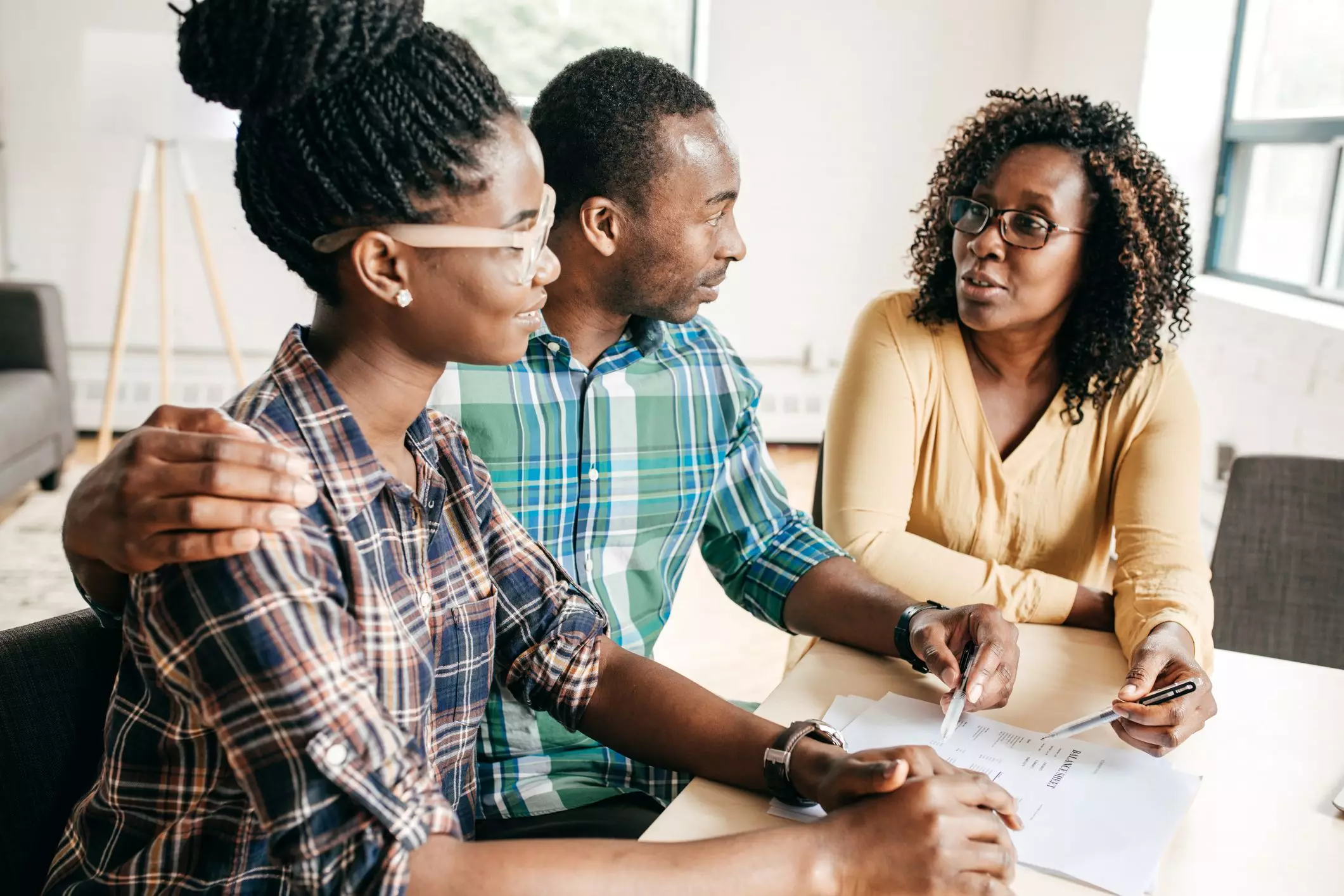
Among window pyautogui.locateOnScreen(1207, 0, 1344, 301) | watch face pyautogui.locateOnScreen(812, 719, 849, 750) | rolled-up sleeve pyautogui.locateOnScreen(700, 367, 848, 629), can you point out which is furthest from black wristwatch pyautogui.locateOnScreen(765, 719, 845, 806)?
window pyautogui.locateOnScreen(1207, 0, 1344, 301)

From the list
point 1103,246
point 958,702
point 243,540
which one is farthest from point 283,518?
point 1103,246

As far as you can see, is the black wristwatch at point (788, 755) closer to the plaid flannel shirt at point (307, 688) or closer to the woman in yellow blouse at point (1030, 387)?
the plaid flannel shirt at point (307, 688)

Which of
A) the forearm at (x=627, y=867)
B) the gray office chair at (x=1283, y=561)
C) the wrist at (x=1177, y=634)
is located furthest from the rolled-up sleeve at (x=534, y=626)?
the gray office chair at (x=1283, y=561)

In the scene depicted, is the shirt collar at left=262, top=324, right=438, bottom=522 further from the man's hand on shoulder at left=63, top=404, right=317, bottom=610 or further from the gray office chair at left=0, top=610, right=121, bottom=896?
→ the gray office chair at left=0, top=610, right=121, bottom=896

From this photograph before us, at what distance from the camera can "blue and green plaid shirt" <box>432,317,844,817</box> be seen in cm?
140

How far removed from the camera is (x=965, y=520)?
181cm

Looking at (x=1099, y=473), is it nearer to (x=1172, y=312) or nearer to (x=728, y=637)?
(x=1172, y=312)

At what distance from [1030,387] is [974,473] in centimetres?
21

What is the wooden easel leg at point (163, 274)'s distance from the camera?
432 centimetres

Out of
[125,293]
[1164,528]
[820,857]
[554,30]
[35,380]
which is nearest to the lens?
[820,857]

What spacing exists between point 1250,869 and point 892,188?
4.37 metres

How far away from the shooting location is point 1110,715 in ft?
3.85

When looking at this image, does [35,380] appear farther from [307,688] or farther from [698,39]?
[307,688]

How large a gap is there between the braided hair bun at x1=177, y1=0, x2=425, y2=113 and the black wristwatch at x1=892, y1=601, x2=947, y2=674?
839 mm
